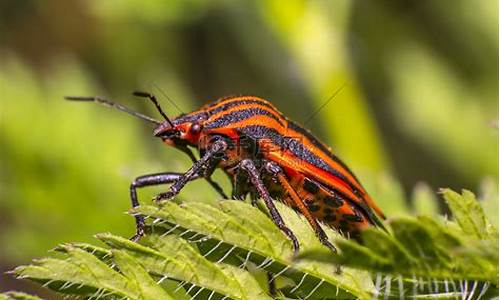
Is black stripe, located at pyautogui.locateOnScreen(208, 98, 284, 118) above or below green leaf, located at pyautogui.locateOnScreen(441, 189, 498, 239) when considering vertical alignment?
above

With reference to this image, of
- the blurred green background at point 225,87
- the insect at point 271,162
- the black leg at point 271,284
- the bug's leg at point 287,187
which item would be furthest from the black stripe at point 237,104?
the black leg at point 271,284

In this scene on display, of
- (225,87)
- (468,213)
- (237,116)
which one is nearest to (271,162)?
(237,116)

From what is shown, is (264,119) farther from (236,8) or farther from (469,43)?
(469,43)

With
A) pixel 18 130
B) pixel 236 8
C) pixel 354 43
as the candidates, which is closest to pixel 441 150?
pixel 354 43

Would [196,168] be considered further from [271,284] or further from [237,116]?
[271,284]

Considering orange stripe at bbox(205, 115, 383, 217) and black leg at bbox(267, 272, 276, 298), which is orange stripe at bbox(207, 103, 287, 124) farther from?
black leg at bbox(267, 272, 276, 298)

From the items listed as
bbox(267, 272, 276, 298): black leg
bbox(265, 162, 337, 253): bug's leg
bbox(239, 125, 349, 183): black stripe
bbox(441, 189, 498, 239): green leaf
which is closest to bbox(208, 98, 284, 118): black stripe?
bbox(239, 125, 349, 183): black stripe
